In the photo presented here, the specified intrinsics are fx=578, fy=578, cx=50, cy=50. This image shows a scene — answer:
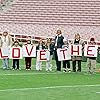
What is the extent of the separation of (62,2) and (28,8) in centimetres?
275

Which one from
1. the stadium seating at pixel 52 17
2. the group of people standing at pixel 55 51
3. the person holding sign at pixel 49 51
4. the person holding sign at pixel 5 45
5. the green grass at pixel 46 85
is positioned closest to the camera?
the green grass at pixel 46 85

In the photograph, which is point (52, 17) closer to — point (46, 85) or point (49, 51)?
point (49, 51)

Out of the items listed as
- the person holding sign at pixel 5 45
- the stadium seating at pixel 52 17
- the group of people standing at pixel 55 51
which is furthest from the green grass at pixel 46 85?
the stadium seating at pixel 52 17

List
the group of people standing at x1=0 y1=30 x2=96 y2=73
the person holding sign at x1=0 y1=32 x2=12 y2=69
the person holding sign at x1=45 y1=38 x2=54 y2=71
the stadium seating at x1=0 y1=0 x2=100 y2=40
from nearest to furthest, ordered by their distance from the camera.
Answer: the group of people standing at x1=0 y1=30 x2=96 y2=73, the person holding sign at x1=45 y1=38 x2=54 y2=71, the person holding sign at x1=0 y1=32 x2=12 y2=69, the stadium seating at x1=0 y1=0 x2=100 y2=40

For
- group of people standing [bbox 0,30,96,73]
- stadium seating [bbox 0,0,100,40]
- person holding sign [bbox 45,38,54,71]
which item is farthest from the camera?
stadium seating [bbox 0,0,100,40]

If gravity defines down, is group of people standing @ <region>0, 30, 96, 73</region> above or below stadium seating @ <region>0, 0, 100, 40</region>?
below

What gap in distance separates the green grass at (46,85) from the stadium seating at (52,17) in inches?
800

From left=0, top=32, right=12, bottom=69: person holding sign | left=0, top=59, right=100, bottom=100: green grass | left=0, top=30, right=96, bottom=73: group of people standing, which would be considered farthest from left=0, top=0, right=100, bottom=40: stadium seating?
left=0, top=59, right=100, bottom=100: green grass

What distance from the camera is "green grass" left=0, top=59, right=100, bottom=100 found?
49.6ft

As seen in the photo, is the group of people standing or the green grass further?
the group of people standing

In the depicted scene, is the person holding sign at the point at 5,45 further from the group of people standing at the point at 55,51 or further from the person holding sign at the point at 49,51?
the person holding sign at the point at 49,51

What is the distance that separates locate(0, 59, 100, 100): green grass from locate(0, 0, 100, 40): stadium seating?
20315 mm

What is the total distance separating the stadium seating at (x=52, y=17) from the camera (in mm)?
42847

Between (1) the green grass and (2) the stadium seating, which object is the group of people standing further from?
(2) the stadium seating
